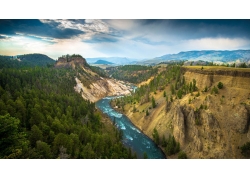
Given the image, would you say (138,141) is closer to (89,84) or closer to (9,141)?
(9,141)

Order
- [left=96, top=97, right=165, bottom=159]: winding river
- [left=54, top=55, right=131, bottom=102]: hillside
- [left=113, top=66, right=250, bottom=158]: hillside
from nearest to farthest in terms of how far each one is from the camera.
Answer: [left=113, top=66, right=250, bottom=158]: hillside
[left=96, top=97, right=165, bottom=159]: winding river
[left=54, top=55, right=131, bottom=102]: hillside

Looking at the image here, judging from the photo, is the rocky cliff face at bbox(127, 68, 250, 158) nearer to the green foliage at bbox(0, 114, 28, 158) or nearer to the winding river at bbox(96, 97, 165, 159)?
the winding river at bbox(96, 97, 165, 159)

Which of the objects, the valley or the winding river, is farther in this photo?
the winding river

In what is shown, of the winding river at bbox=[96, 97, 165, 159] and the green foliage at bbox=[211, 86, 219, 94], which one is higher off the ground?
the green foliage at bbox=[211, 86, 219, 94]

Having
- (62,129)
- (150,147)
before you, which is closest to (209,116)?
(150,147)

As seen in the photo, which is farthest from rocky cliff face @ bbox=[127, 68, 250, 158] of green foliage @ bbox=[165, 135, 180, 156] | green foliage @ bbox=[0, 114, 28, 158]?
green foliage @ bbox=[0, 114, 28, 158]

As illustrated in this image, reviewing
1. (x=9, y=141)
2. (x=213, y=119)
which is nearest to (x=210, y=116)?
(x=213, y=119)

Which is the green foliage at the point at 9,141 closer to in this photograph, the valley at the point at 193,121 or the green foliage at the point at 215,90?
the valley at the point at 193,121
